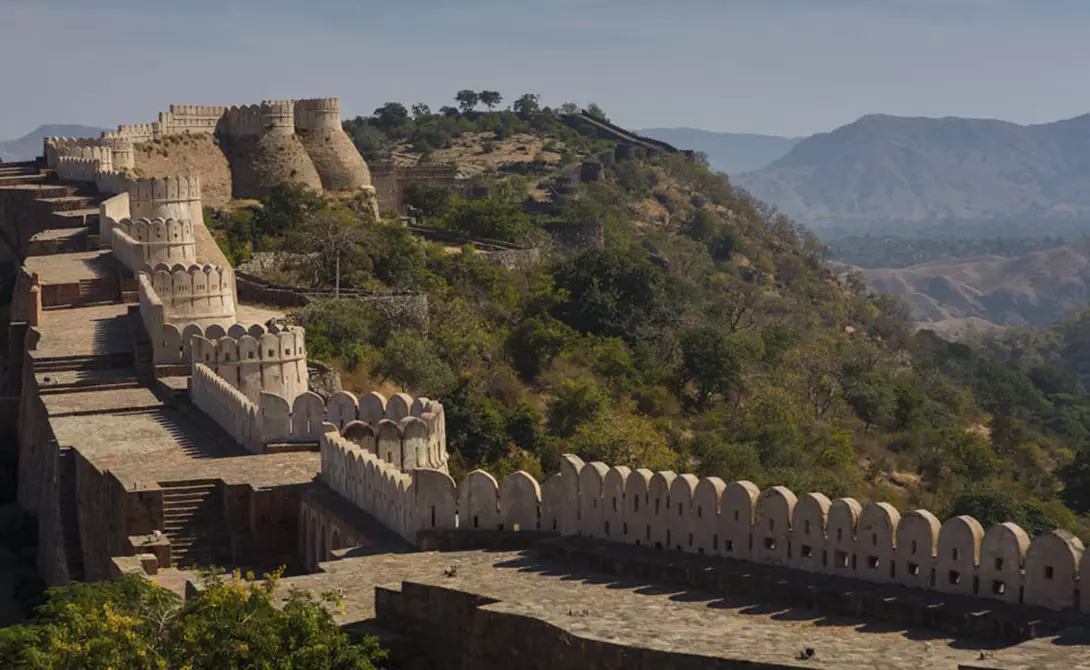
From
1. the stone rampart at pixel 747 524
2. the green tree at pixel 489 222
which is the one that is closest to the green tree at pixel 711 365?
the green tree at pixel 489 222

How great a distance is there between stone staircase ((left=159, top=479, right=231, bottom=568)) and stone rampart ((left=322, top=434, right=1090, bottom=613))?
75.1 inches

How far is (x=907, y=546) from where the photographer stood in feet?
46.3

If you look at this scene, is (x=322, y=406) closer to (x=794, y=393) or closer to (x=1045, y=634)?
(x=1045, y=634)

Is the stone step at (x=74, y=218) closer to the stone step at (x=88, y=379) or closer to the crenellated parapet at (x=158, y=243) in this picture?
the crenellated parapet at (x=158, y=243)

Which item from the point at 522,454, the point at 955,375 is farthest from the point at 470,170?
the point at 522,454

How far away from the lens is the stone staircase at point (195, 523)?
20250 millimetres

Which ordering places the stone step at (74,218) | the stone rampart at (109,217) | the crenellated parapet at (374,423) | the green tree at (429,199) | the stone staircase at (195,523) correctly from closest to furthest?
the crenellated parapet at (374,423) < the stone staircase at (195,523) < the stone rampart at (109,217) < the stone step at (74,218) < the green tree at (429,199)

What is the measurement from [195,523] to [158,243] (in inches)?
716

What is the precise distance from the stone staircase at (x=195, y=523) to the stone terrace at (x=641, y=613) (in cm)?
373

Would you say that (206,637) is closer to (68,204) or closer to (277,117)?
(68,204)

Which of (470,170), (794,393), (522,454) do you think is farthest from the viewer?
(470,170)

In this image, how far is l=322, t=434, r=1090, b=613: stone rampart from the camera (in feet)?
43.8

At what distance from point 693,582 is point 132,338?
731 inches

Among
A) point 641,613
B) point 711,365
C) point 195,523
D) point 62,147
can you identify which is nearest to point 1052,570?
point 641,613
